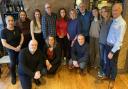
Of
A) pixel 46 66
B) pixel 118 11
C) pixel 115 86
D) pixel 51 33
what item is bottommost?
pixel 115 86

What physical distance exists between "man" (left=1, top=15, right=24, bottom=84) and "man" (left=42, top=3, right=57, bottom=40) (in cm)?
55

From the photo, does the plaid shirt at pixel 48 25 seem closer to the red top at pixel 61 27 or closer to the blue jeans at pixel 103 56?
the red top at pixel 61 27

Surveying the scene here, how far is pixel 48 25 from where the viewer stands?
404 centimetres

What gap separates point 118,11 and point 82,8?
97 centimetres

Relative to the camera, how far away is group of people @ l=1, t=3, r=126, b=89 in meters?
3.43

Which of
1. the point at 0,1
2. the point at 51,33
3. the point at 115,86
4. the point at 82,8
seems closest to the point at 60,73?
the point at 51,33

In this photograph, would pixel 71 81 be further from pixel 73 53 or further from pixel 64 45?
pixel 64 45

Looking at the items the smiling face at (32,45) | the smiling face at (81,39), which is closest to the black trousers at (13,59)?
the smiling face at (32,45)

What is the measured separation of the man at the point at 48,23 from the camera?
13.1 ft

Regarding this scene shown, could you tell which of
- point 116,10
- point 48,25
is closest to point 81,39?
point 48,25

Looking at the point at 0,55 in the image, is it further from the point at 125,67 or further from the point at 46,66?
the point at 125,67

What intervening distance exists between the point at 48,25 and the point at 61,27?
28cm

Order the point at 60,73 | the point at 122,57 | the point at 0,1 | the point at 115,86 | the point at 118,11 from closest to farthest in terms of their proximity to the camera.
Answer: the point at 118,11 < the point at 115,86 < the point at 122,57 < the point at 60,73 < the point at 0,1

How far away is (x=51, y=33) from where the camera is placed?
4082 mm
